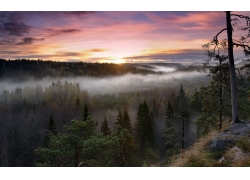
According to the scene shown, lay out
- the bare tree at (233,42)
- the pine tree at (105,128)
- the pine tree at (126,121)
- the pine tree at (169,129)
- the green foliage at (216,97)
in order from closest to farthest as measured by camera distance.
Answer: the bare tree at (233,42), the green foliage at (216,97), the pine tree at (105,128), the pine tree at (126,121), the pine tree at (169,129)

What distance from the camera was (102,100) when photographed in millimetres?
8453

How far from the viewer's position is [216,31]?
736 centimetres

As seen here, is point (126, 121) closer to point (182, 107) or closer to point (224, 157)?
point (182, 107)

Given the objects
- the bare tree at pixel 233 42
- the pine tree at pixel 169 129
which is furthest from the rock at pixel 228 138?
the pine tree at pixel 169 129

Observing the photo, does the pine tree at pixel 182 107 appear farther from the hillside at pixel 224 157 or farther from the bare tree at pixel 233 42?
the hillside at pixel 224 157

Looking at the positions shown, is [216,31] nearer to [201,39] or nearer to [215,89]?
[201,39]

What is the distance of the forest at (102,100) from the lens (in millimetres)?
7480

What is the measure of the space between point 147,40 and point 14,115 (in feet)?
20.2

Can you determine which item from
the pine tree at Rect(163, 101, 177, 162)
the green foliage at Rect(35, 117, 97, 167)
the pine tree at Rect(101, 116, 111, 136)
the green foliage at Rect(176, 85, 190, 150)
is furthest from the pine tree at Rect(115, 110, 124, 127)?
the green foliage at Rect(176, 85, 190, 150)
